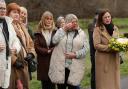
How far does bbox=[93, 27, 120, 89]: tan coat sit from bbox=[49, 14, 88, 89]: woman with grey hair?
28 centimetres

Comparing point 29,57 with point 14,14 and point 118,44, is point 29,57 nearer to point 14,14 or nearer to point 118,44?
point 14,14

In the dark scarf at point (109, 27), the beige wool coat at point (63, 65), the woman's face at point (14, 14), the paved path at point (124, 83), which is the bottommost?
the paved path at point (124, 83)

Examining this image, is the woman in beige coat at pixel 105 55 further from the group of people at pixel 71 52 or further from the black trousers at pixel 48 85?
the black trousers at pixel 48 85

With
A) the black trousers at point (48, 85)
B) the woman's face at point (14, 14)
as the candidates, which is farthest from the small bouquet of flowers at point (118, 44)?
the woman's face at point (14, 14)

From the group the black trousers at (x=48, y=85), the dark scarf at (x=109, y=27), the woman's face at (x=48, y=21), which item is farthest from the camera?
the black trousers at (x=48, y=85)

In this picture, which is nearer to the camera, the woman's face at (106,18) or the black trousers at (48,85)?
the woman's face at (106,18)

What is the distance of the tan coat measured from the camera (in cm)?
942

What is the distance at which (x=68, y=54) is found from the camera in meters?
9.33

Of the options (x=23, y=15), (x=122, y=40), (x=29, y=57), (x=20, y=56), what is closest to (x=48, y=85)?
(x=23, y=15)

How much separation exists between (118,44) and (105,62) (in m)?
0.57

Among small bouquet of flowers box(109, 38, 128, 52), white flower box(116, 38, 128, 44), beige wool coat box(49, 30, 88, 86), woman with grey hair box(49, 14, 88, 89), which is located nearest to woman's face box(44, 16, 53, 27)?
woman with grey hair box(49, 14, 88, 89)

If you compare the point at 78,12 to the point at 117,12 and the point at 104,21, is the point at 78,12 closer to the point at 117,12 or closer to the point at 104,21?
the point at 117,12

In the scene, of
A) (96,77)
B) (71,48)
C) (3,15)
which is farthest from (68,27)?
(3,15)

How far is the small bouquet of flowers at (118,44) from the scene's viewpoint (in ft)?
29.9
